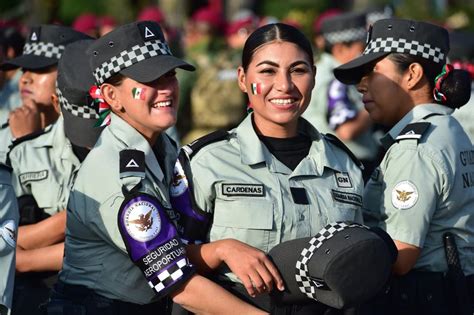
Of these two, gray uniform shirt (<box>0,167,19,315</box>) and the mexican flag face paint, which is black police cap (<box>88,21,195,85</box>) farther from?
gray uniform shirt (<box>0,167,19,315</box>)

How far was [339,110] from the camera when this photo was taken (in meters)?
8.30

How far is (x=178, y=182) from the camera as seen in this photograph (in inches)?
171

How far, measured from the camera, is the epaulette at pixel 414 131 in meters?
4.65

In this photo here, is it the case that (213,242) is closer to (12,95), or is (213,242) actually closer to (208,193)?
(208,193)

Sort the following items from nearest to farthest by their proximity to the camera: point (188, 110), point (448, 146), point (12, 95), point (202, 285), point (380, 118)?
point (202, 285), point (448, 146), point (380, 118), point (12, 95), point (188, 110)

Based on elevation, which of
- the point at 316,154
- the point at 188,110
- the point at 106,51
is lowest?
the point at 188,110

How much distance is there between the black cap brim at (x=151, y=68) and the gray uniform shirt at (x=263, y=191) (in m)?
0.38

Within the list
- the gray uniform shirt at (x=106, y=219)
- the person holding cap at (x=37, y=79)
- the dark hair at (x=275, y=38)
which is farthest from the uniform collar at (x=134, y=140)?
the person holding cap at (x=37, y=79)

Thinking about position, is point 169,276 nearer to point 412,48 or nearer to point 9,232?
point 9,232

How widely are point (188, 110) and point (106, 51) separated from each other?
21.2 feet

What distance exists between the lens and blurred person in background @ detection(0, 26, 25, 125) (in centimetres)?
786

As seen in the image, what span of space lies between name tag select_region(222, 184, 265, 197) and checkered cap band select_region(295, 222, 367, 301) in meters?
0.35

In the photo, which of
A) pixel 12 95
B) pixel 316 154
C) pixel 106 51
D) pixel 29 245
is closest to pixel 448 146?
pixel 316 154

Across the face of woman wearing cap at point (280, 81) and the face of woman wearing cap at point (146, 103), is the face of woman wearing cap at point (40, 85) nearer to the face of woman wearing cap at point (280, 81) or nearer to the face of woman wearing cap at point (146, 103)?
the face of woman wearing cap at point (146, 103)
